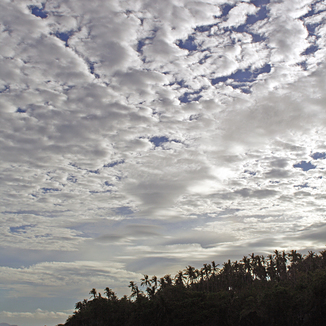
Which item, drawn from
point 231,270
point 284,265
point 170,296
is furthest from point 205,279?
point 170,296

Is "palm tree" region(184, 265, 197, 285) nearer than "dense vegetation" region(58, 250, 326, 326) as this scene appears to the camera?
No

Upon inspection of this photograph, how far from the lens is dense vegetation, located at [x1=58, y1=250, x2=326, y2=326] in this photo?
36.5 m

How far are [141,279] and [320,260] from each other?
144 ft

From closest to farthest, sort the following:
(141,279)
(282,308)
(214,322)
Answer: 1. (282,308)
2. (214,322)
3. (141,279)

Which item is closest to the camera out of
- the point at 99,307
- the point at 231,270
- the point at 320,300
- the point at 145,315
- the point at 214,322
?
the point at 320,300

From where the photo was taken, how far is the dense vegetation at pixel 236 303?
3649 cm

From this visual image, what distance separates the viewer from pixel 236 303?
45094mm

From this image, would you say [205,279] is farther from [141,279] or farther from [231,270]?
[141,279]

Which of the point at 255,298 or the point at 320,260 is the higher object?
the point at 320,260

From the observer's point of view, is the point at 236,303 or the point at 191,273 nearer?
the point at 236,303

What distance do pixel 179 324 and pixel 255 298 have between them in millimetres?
13497

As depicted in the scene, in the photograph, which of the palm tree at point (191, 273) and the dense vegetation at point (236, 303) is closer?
the dense vegetation at point (236, 303)

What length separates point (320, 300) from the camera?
33.7 metres

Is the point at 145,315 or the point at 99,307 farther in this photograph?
the point at 99,307
